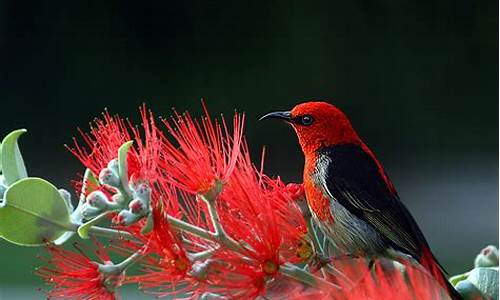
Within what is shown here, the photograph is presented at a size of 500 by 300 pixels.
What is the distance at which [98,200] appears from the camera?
557 mm

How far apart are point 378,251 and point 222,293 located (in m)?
0.10

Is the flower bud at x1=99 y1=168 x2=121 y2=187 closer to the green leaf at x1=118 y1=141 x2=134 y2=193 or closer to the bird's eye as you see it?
the green leaf at x1=118 y1=141 x2=134 y2=193

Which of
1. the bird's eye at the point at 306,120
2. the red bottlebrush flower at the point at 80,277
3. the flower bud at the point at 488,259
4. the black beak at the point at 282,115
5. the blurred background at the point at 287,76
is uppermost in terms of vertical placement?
the black beak at the point at 282,115

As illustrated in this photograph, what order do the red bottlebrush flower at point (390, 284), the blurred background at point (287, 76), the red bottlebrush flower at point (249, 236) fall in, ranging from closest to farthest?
the red bottlebrush flower at point (390, 284) → the red bottlebrush flower at point (249, 236) → the blurred background at point (287, 76)

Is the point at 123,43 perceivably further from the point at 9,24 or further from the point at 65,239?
the point at 65,239

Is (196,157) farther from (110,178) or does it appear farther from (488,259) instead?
(488,259)

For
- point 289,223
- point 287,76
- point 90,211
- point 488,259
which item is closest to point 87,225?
point 90,211

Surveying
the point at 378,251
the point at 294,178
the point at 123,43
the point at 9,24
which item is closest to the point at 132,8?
the point at 123,43

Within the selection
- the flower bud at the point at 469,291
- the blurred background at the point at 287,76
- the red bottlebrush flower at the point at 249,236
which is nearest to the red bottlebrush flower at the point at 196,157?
the red bottlebrush flower at the point at 249,236

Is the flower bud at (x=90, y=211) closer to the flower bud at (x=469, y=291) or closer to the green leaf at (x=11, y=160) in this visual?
the green leaf at (x=11, y=160)

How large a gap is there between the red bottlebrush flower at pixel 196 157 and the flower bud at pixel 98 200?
5 centimetres

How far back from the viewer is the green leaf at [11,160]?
0.62 metres

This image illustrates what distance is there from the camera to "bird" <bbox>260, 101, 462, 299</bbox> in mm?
621

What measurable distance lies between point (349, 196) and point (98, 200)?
157 mm
